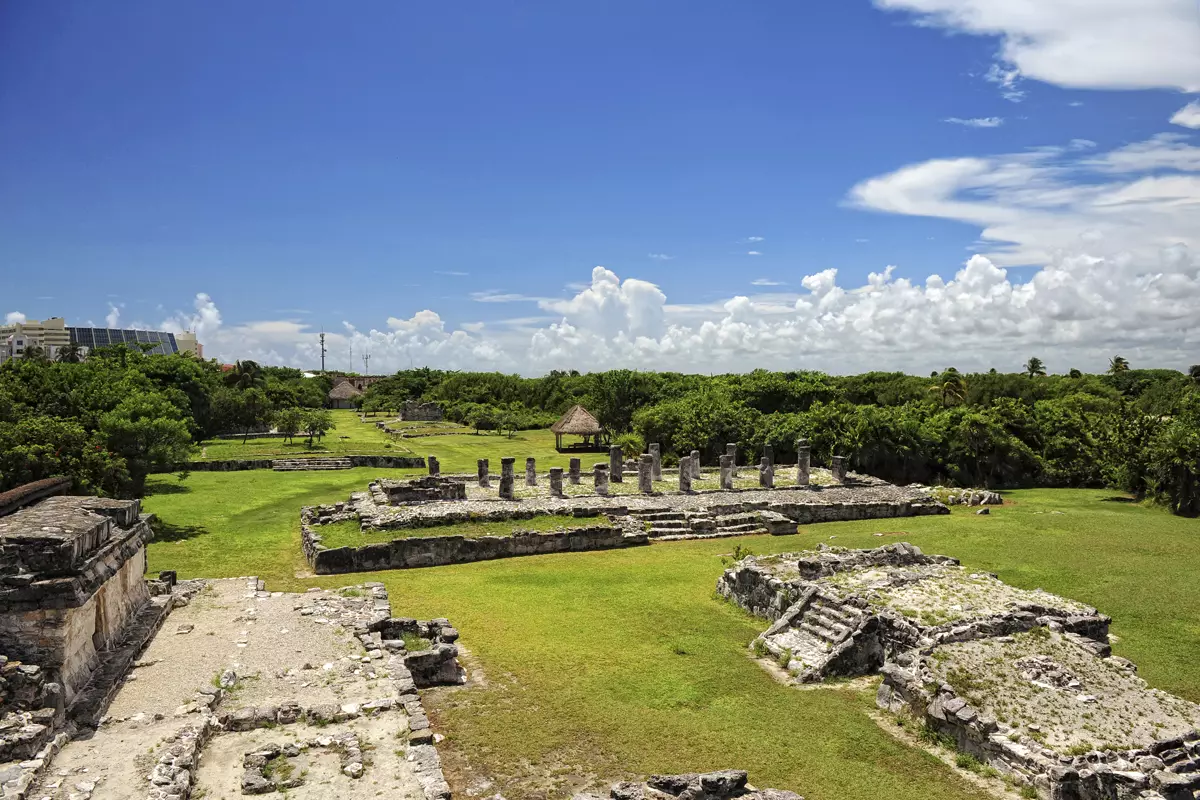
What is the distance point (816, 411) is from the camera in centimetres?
3534

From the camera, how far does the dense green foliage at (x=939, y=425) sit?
27891 mm

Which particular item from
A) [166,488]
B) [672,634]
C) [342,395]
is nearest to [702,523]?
[672,634]

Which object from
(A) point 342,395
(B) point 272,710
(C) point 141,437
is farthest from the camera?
(A) point 342,395

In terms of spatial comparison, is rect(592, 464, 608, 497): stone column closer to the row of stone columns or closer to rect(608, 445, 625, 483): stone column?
the row of stone columns

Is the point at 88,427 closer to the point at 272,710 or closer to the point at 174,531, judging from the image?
the point at 174,531

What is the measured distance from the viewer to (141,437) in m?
22.0

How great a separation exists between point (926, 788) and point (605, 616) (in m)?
7.31

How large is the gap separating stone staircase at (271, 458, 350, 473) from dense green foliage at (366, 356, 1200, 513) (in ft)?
49.0

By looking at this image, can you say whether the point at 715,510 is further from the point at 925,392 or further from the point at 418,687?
the point at 925,392

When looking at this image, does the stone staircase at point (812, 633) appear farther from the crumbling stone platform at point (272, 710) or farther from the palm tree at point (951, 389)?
the palm tree at point (951, 389)

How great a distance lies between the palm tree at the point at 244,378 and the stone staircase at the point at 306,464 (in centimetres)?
2724

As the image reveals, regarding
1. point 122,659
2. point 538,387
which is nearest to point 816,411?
point 122,659

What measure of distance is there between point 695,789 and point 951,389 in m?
47.4

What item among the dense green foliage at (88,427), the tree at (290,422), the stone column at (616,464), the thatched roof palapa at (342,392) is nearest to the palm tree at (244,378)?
the tree at (290,422)
